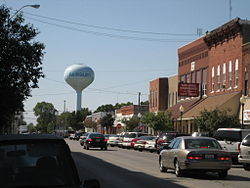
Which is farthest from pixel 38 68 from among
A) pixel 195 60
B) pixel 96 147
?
pixel 195 60

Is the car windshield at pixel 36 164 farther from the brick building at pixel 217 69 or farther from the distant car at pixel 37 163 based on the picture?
the brick building at pixel 217 69

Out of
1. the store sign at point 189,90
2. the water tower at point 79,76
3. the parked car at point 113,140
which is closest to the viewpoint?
the parked car at point 113,140

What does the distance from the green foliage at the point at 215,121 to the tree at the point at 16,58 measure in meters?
22.4

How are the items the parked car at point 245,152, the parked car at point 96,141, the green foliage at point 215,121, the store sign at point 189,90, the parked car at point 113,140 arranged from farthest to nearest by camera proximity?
the store sign at point 189,90 → the parked car at point 113,140 → the parked car at point 96,141 → the green foliage at point 215,121 → the parked car at point 245,152

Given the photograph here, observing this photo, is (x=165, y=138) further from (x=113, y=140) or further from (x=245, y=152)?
(x=113, y=140)

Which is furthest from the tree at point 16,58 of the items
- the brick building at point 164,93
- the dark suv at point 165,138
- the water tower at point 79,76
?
the water tower at point 79,76

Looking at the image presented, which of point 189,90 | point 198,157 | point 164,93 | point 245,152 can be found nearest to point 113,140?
point 189,90

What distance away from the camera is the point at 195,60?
200 feet

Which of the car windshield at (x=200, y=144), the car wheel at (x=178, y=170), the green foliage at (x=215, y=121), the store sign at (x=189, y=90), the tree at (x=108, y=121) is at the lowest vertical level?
the car wheel at (x=178, y=170)

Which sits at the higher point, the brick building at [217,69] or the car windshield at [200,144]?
the brick building at [217,69]

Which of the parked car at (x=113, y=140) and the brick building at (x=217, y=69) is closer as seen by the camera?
the brick building at (x=217, y=69)

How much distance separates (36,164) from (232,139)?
69.8 ft

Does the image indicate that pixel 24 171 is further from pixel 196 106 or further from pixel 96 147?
pixel 196 106

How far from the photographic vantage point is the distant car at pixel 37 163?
6289mm
